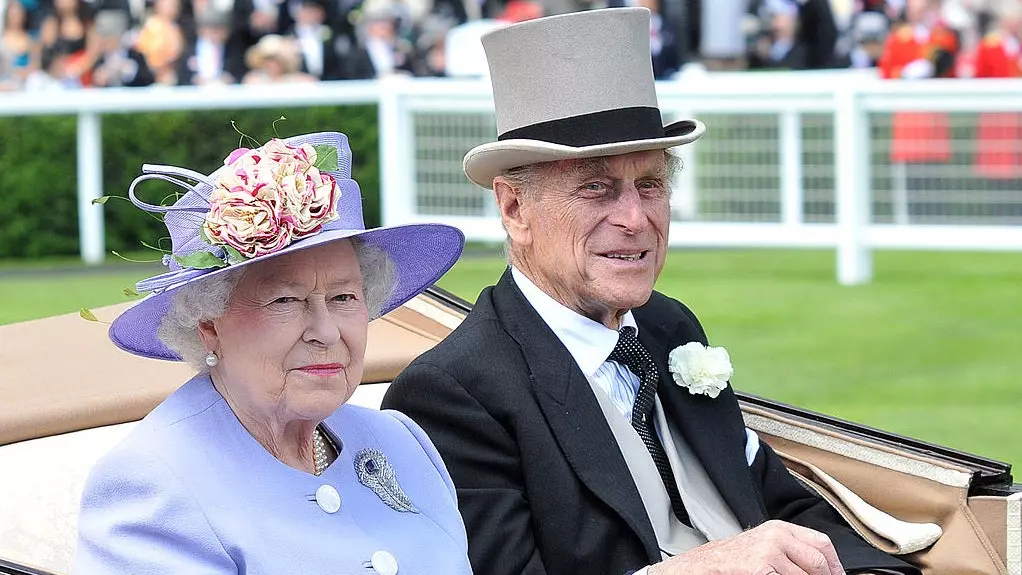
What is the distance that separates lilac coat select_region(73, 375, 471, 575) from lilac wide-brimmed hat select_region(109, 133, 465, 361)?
0.57ft

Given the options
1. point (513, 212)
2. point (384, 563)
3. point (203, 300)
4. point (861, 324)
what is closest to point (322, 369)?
point (203, 300)

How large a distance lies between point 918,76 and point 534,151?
10951 mm

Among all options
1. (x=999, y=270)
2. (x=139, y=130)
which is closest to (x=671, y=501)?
(x=999, y=270)

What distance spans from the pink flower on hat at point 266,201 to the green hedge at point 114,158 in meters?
9.49

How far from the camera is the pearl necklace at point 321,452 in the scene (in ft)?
8.77

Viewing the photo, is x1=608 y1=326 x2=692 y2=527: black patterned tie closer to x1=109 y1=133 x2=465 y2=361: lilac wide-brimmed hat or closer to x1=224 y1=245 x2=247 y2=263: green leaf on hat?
x1=109 y1=133 x2=465 y2=361: lilac wide-brimmed hat

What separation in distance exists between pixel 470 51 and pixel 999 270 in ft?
14.8

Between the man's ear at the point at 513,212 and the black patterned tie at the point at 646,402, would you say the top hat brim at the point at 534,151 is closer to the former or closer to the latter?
the man's ear at the point at 513,212

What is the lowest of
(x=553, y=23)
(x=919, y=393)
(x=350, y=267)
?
(x=919, y=393)

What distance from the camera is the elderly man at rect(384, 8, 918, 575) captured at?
3.14 meters

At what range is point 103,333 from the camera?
395 centimetres

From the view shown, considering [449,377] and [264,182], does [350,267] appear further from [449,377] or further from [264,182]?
[449,377]

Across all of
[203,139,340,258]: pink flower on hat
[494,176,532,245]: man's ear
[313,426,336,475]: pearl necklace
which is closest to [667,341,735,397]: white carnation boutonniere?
[494,176,532,245]: man's ear

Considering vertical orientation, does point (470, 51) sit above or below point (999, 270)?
above
